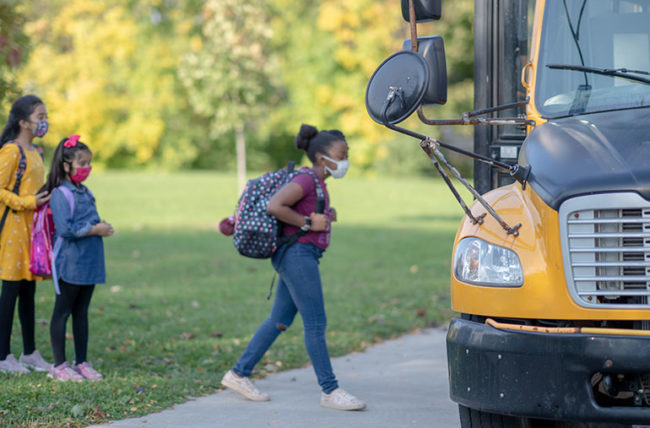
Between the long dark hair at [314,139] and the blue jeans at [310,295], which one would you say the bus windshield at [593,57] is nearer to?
the long dark hair at [314,139]

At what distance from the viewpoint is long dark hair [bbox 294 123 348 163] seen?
620cm

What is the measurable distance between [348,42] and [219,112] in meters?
22.3

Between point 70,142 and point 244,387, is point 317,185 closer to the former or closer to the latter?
point 244,387

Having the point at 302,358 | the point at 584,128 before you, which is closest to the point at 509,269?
the point at 584,128

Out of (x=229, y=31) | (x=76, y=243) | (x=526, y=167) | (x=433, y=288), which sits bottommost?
(x=433, y=288)

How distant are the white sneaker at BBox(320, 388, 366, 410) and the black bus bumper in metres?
2.01

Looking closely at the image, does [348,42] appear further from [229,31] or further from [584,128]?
[584,128]

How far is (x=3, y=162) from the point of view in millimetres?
6766

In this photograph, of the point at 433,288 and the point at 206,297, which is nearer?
the point at 206,297

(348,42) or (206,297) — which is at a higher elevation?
(348,42)

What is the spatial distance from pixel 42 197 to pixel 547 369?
4.30 m

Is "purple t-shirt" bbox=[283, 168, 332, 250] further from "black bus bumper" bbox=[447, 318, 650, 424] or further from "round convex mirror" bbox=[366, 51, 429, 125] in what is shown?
"black bus bumper" bbox=[447, 318, 650, 424]

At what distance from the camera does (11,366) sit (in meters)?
6.83

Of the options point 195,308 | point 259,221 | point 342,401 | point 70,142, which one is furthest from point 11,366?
point 195,308
